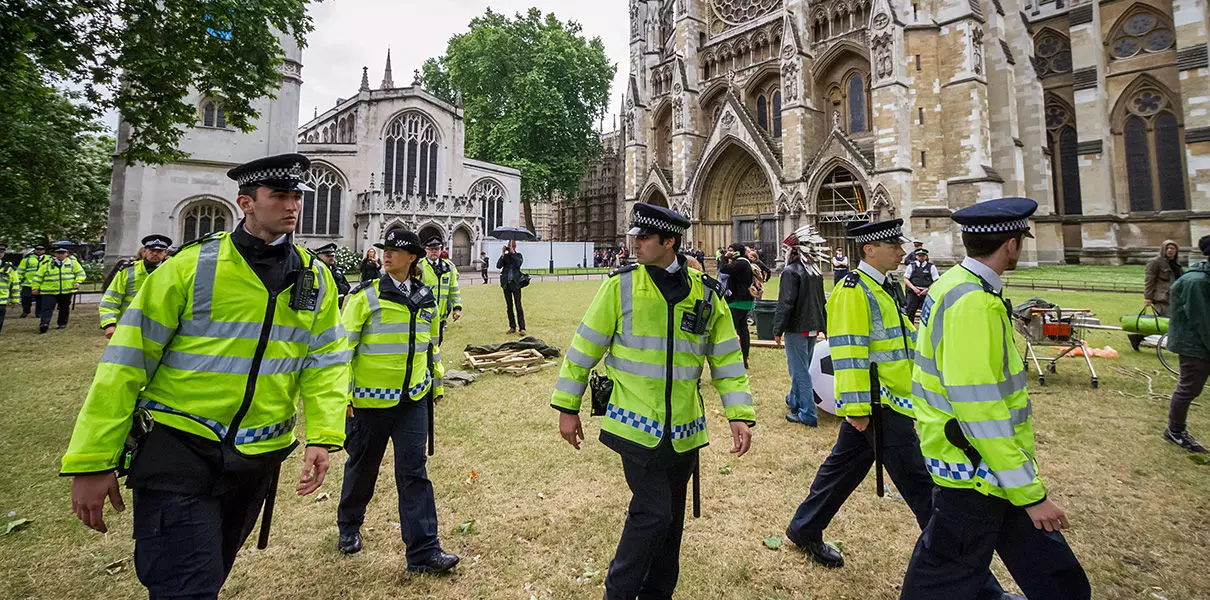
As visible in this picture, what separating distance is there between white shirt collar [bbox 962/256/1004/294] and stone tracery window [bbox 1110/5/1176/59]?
3127 centimetres

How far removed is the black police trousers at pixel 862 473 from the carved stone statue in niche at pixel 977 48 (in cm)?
2443

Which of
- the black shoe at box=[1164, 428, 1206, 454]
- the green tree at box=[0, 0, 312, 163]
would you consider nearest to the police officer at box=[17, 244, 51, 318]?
the green tree at box=[0, 0, 312, 163]

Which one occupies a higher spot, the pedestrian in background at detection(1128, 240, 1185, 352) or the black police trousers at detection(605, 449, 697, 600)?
the pedestrian in background at detection(1128, 240, 1185, 352)

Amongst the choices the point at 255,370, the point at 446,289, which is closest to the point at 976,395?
the point at 255,370

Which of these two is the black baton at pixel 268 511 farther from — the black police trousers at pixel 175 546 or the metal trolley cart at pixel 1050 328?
the metal trolley cart at pixel 1050 328

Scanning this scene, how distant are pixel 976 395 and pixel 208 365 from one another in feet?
10.1

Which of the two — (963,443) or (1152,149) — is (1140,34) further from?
(963,443)

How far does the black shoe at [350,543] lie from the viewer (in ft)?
11.2

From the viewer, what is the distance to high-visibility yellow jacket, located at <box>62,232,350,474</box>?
182 cm

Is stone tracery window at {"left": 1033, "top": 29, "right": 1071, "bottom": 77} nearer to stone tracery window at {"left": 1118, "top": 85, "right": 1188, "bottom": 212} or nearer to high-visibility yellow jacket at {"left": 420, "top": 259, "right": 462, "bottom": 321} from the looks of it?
stone tracery window at {"left": 1118, "top": 85, "right": 1188, "bottom": 212}

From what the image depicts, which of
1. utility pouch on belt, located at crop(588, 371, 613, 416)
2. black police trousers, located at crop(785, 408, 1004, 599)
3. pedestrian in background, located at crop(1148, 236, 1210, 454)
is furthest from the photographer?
pedestrian in background, located at crop(1148, 236, 1210, 454)

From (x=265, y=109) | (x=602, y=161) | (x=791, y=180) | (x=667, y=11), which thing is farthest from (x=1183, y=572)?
(x=602, y=161)

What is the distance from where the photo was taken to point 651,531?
2.38 metres

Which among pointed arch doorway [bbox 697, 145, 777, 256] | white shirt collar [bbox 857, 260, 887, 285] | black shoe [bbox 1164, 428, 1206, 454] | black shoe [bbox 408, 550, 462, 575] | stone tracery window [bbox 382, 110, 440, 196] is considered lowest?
black shoe [bbox 408, 550, 462, 575]
